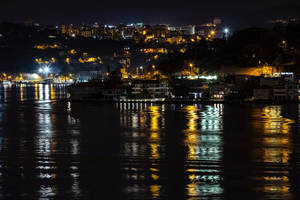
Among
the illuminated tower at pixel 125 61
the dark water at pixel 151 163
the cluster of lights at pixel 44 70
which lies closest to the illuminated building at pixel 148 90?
the dark water at pixel 151 163

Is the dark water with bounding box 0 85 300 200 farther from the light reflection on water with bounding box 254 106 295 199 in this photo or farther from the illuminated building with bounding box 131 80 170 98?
the illuminated building with bounding box 131 80 170 98

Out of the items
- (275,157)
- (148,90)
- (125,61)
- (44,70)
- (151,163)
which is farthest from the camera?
(44,70)

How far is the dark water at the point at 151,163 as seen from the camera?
3811mm

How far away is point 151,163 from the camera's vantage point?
492 cm

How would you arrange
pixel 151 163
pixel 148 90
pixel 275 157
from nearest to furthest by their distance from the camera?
pixel 151 163, pixel 275 157, pixel 148 90

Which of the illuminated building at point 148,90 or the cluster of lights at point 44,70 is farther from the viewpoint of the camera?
the cluster of lights at point 44,70

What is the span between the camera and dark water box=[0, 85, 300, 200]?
3811 mm

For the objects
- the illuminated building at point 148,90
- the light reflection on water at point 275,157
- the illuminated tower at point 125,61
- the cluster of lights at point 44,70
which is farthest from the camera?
the cluster of lights at point 44,70

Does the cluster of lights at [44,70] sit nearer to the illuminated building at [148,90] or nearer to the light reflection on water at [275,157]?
the illuminated building at [148,90]

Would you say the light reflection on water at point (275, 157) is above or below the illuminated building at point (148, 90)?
below

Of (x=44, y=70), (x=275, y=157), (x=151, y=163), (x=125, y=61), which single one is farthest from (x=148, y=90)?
(x=44, y=70)

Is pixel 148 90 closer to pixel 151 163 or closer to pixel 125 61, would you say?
pixel 151 163

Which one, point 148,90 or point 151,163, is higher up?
point 148,90

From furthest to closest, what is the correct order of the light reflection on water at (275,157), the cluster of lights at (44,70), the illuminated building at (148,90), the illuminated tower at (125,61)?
the cluster of lights at (44,70) < the illuminated tower at (125,61) < the illuminated building at (148,90) < the light reflection on water at (275,157)
